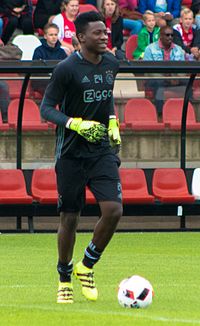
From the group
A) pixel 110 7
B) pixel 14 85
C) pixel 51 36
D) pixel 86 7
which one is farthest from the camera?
pixel 86 7

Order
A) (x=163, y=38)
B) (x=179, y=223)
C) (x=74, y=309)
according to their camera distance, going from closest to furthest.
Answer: (x=74, y=309)
(x=179, y=223)
(x=163, y=38)

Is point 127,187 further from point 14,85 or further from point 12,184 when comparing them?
point 14,85

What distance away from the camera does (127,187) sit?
17.3 meters

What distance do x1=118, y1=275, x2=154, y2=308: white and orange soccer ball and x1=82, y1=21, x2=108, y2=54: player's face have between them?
178 centimetres

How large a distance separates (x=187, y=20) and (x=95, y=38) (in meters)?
12.8

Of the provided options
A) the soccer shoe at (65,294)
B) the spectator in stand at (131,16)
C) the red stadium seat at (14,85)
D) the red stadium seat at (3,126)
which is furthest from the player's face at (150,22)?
the soccer shoe at (65,294)

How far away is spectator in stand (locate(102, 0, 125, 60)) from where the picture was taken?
20562 mm

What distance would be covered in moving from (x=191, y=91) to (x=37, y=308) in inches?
364

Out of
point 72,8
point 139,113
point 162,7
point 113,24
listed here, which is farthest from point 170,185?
point 162,7

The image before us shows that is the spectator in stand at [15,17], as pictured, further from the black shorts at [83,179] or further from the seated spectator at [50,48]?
the black shorts at [83,179]

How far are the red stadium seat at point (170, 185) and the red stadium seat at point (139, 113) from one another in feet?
2.51

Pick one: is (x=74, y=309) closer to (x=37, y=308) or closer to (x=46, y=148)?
(x=37, y=308)

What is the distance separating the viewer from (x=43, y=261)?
1273 cm

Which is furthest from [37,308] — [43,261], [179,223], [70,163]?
[179,223]
